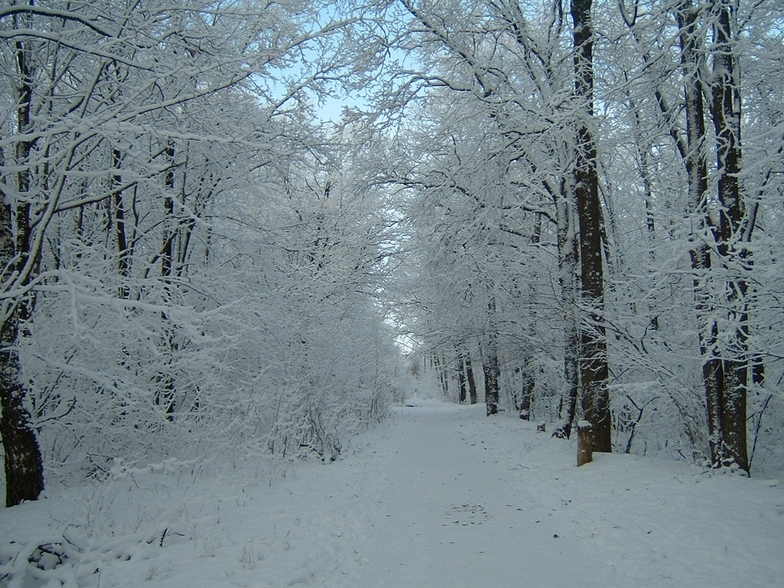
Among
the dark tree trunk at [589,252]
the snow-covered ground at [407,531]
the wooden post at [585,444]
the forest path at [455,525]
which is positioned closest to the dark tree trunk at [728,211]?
the snow-covered ground at [407,531]

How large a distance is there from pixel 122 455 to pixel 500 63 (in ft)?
35.8

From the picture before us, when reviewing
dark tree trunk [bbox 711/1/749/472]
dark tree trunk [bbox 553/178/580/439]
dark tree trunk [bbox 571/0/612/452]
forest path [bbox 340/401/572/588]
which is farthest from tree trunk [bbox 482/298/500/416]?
dark tree trunk [bbox 711/1/749/472]

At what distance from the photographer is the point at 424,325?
72.6 ft

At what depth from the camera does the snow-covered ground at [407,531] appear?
423 centimetres

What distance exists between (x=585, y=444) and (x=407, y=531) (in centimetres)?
413

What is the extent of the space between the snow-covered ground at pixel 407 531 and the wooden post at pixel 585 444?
330 mm

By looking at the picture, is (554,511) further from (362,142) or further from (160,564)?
(362,142)

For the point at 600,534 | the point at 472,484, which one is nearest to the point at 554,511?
the point at 600,534

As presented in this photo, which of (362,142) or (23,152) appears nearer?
(23,152)

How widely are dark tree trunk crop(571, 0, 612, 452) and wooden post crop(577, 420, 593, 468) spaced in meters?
0.15

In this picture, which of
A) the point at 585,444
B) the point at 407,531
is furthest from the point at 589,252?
the point at 407,531

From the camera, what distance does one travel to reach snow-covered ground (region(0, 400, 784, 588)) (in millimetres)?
4234

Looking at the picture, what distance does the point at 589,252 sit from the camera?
901cm

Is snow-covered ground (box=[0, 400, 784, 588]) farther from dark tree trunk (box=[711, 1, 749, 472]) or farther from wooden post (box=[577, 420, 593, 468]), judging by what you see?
dark tree trunk (box=[711, 1, 749, 472])
